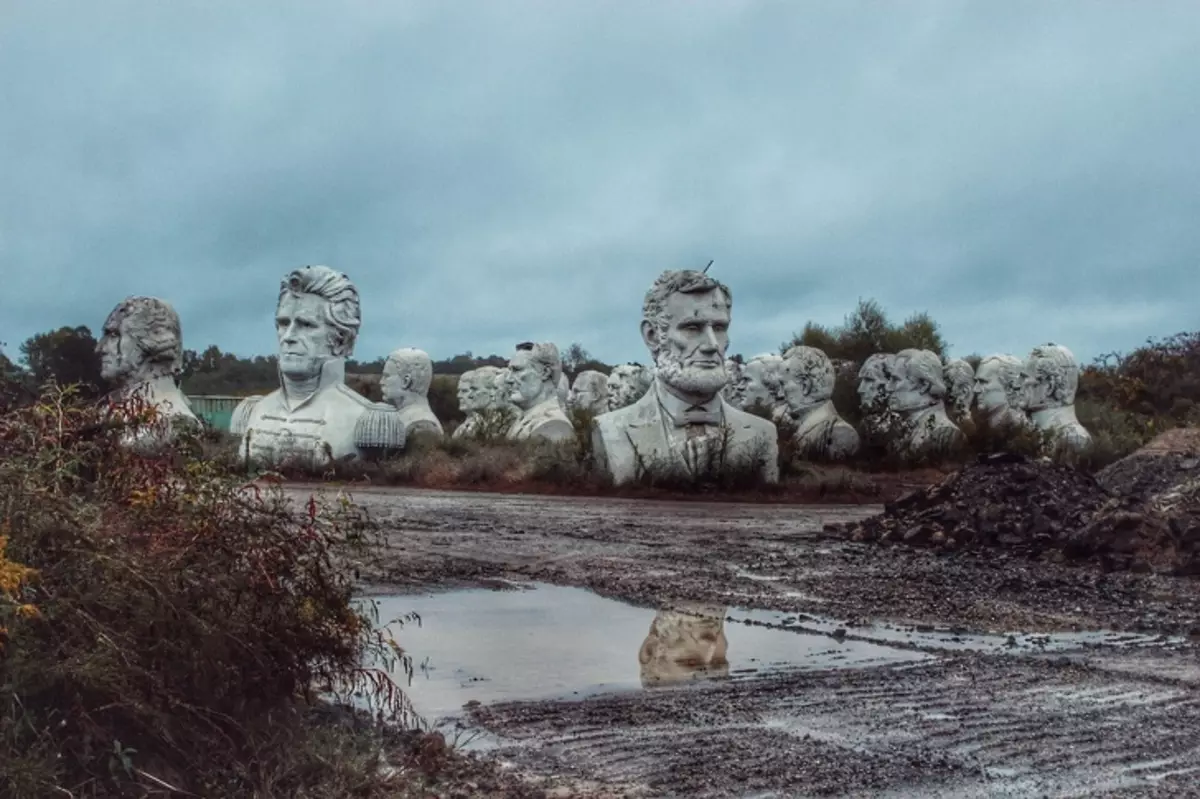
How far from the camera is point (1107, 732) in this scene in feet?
18.1

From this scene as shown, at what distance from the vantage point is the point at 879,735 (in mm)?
5395

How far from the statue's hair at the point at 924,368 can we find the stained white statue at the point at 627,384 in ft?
30.4

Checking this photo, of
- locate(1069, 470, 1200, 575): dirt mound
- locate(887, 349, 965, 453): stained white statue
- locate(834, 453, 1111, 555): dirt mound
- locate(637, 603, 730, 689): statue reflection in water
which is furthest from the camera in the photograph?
locate(887, 349, 965, 453): stained white statue

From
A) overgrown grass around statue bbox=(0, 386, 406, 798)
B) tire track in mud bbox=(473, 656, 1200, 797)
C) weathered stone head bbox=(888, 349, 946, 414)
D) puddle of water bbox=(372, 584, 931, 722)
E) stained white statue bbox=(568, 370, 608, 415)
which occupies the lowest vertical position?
tire track in mud bbox=(473, 656, 1200, 797)

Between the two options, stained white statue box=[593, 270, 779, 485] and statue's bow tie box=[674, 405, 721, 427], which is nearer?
stained white statue box=[593, 270, 779, 485]

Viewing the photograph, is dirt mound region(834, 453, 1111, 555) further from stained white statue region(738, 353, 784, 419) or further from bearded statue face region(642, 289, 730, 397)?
stained white statue region(738, 353, 784, 419)

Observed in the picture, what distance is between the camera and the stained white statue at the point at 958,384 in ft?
112

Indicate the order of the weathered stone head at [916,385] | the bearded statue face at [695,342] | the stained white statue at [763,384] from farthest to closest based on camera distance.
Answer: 1. the stained white statue at [763,384]
2. the weathered stone head at [916,385]
3. the bearded statue face at [695,342]

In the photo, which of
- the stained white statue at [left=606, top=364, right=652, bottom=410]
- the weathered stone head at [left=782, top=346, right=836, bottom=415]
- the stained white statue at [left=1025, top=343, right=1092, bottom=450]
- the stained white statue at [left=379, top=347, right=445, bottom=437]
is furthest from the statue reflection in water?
the stained white statue at [left=606, top=364, right=652, bottom=410]

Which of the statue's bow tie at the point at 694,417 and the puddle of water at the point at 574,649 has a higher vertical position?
the statue's bow tie at the point at 694,417

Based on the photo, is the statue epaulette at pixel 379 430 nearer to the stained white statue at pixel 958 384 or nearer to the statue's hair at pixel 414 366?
the statue's hair at pixel 414 366

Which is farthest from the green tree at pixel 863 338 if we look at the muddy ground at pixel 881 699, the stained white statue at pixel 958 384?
the muddy ground at pixel 881 699

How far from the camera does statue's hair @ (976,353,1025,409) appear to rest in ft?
113

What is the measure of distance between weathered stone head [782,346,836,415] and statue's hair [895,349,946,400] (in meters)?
1.55
